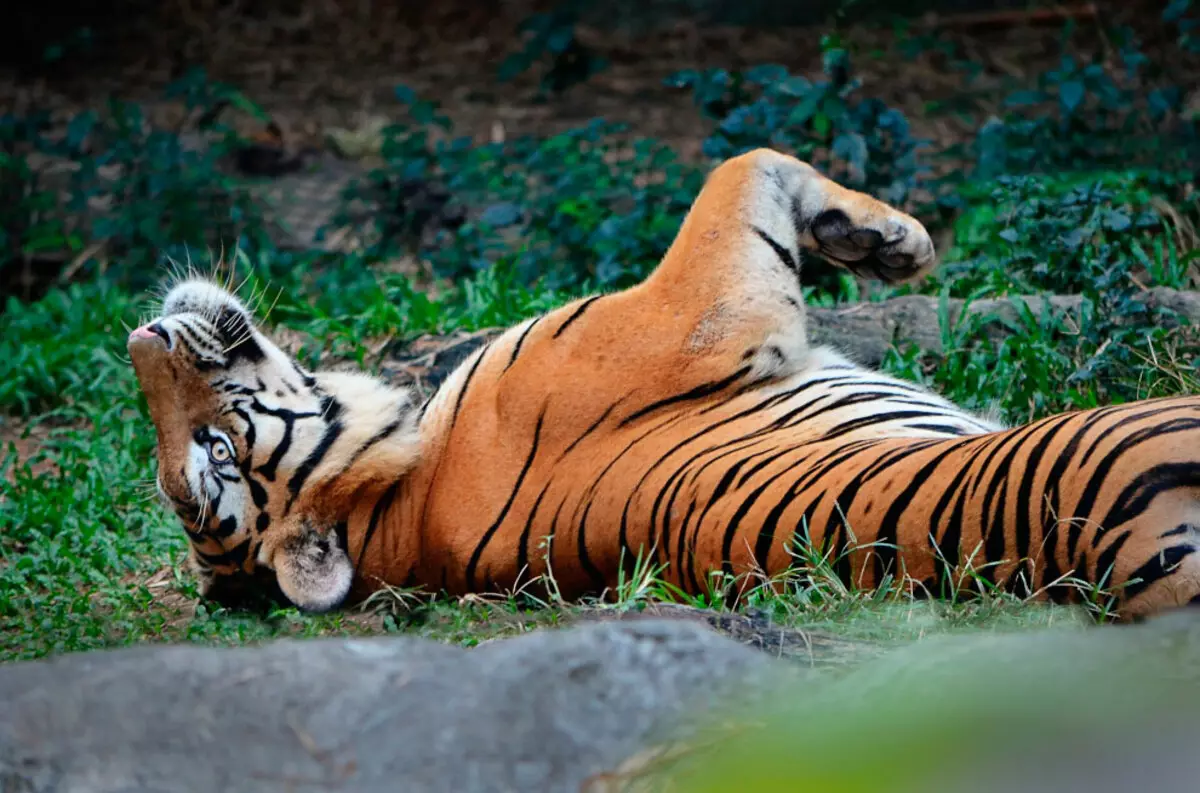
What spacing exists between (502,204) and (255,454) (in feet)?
10.2

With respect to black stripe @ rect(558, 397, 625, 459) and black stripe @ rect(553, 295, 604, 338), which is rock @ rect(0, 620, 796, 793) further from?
black stripe @ rect(553, 295, 604, 338)

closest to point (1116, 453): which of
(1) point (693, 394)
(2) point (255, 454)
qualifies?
(1) point (693, 394)

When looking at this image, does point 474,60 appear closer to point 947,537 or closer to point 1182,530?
point 947,537

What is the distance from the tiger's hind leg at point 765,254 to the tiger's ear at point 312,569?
1080mm

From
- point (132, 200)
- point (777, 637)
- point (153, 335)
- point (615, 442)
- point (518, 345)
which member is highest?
point (132, 200)

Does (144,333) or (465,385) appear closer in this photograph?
(144,333)

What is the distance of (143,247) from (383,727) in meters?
5.83

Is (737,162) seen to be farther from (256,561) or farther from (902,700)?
(902,700)

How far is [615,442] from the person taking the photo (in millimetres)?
3711

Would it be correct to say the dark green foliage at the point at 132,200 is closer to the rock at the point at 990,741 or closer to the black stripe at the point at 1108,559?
the black stripe at the point at 1108,559

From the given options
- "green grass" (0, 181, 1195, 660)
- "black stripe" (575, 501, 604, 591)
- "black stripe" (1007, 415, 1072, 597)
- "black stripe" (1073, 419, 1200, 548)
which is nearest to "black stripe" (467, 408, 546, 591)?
"green grass" (0, 181, 1195, 660)

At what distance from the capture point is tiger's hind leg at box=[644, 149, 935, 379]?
12.7ft

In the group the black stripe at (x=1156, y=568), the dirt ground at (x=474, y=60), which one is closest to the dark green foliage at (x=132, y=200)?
the dirt ground at (x=474, y=60)

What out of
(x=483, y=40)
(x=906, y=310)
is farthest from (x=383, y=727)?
(x=483, y=40)
